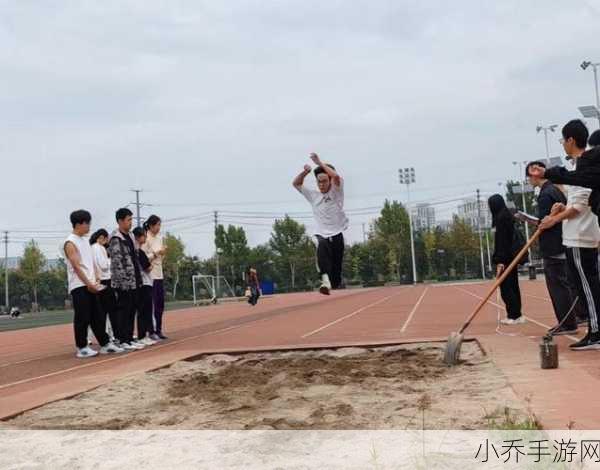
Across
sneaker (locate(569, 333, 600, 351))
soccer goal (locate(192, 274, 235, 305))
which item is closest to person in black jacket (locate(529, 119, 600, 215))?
sneaker (locate(569, 333, 600, 351))

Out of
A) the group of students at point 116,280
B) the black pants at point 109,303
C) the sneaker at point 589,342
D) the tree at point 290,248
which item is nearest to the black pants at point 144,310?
the group of students at point 116,280

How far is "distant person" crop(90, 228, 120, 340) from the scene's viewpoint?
835 centimetres

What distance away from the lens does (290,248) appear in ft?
203

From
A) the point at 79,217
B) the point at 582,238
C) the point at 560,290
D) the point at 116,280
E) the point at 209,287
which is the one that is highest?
the point at 79,217

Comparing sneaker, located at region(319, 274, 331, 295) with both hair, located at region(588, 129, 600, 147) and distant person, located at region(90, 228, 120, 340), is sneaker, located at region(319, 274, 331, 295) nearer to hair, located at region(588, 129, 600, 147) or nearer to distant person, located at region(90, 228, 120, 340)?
hair, located at region(588, 129, 600, 147)

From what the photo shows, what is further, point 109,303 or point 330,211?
point 109,303

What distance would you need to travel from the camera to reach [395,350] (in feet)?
21.0

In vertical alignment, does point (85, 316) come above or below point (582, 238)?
below

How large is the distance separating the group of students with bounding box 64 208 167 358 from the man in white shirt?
9.47ft

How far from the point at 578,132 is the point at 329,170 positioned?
231 centimetres

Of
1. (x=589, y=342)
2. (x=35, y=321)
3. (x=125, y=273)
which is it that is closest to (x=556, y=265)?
(x=589, y=342)

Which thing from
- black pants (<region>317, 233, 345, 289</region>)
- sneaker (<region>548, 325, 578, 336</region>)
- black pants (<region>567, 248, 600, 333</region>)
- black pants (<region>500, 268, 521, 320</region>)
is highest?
black pants (<region>317, 233, 345, 289</region>)

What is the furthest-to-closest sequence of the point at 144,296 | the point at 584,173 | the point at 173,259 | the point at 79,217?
the point at 173,259
the point at 144,296
the point at 79,217
the point at 584,173

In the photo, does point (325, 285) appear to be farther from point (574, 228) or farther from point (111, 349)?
point (111, 349)
